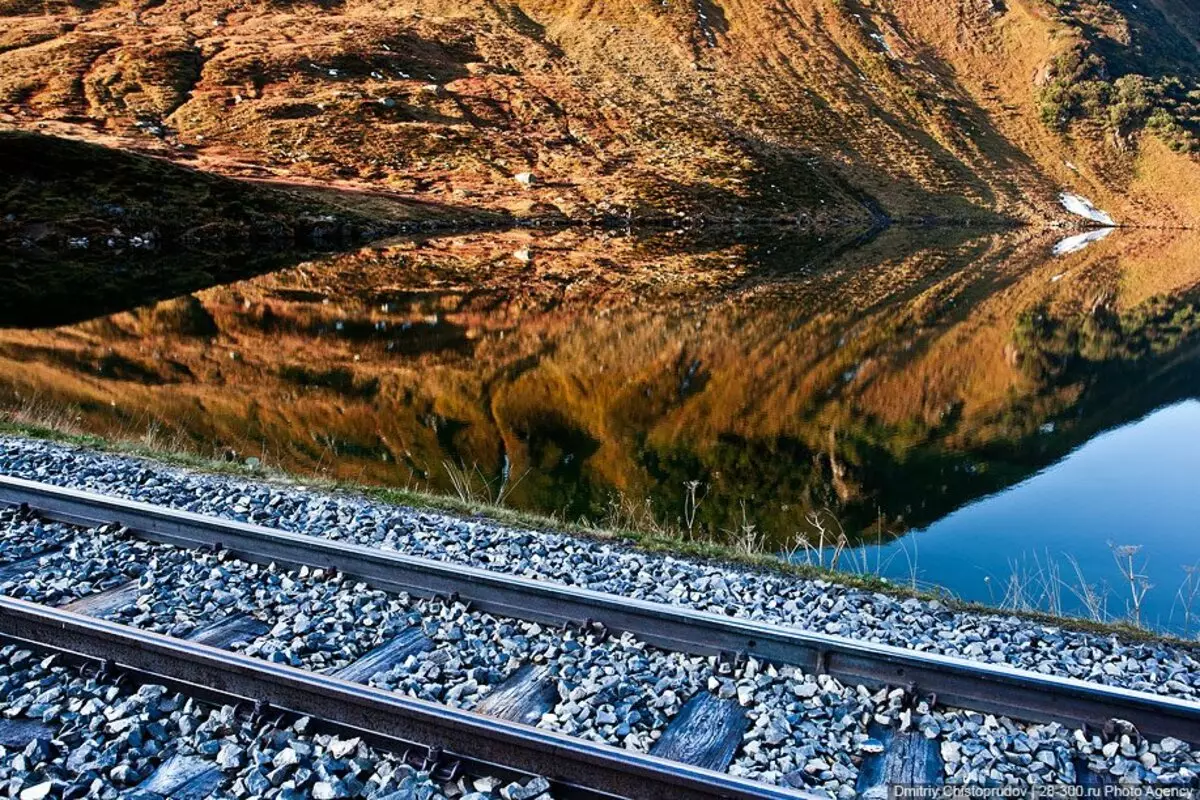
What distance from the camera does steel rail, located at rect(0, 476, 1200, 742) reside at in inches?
246

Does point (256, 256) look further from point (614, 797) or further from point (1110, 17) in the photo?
point (1110, 17)

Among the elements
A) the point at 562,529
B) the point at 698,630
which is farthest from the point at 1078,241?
the point at 698,630

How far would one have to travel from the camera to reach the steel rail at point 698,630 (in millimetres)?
6258

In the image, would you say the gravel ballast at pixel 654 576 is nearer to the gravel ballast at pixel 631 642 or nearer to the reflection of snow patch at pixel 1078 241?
the gravel ballast at pixel 631 642

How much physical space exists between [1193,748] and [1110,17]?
16180 centimetres

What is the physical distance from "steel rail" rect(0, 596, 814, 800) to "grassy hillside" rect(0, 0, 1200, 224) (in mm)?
68348

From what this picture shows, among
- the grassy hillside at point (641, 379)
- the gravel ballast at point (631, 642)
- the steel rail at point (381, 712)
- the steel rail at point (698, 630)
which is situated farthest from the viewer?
the grassy hillside at point (641, 379)

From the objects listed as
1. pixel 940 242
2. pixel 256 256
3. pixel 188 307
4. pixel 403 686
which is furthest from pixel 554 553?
pixel 940 242

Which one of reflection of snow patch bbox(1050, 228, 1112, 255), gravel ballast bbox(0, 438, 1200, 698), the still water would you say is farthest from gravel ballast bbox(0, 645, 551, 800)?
reflection of snow patch bbox(1050, 228, 1112, 255)

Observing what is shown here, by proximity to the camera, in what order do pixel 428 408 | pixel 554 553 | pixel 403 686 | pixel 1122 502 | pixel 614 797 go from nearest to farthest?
pixel 614 797 < pixel 403 686 < pixel 554 553 < pixel 1122 502 < pixel 428 408

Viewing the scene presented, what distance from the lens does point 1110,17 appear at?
138 meters

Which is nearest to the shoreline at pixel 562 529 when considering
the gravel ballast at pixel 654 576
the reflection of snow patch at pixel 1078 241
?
the gravel ballast at pixel 654 576

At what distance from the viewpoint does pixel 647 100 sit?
322ft

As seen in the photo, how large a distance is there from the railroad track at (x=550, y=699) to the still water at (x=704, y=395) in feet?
13.6
